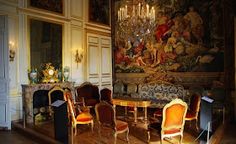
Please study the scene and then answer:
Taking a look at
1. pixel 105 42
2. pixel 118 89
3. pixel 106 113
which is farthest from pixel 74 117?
pixel 105 42

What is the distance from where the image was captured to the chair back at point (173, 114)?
4824 mm

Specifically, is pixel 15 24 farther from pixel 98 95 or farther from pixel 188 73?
pixel 188 73

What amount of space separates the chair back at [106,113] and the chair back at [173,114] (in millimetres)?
1056

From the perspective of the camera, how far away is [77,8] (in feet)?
31.3

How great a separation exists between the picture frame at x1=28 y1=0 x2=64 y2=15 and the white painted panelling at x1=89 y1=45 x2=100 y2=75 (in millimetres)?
2082

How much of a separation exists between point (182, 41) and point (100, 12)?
12.8ft

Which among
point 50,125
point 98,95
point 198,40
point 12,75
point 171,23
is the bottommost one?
point 50,125

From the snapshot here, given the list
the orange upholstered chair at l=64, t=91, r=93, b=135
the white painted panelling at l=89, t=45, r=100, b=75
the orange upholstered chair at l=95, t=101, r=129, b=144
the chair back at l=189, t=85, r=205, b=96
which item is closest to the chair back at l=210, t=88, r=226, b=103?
the chair back at l=189, t=85, r=205, b=96

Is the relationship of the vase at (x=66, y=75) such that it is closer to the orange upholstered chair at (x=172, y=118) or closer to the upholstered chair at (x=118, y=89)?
the upholstered chair at (x=118, y=89)

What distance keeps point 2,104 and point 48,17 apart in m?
3.27

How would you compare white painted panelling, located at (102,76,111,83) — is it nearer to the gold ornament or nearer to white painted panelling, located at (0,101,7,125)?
the gold ornament

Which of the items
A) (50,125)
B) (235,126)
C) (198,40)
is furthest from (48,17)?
(235,126)

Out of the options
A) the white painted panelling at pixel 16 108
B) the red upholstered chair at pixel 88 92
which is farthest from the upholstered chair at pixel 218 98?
the white painted panelling at pixel 16 108

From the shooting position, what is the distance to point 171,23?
9.18m
